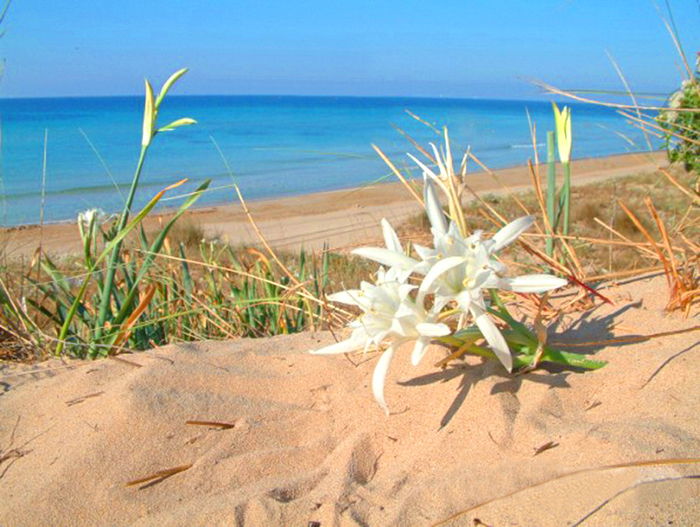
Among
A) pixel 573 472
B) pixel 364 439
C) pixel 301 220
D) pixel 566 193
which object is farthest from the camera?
pixel 301 220

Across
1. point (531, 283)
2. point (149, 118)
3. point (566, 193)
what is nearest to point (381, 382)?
point (531, 283)

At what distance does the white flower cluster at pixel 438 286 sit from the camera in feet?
4.29

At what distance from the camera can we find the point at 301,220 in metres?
10.5

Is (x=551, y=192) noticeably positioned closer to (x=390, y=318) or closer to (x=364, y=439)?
(x=390, y=318)

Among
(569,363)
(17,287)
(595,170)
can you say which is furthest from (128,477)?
(595,170)

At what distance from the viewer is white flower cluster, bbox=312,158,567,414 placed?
131cm

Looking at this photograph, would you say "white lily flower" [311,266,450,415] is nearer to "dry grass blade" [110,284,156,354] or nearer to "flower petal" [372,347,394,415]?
"flower petal" [372,347,394,415]

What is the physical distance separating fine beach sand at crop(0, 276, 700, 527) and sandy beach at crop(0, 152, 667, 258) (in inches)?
187

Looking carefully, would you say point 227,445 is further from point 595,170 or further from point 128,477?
point 595,170

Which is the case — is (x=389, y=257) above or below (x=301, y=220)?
above

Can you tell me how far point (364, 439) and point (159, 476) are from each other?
476 mm

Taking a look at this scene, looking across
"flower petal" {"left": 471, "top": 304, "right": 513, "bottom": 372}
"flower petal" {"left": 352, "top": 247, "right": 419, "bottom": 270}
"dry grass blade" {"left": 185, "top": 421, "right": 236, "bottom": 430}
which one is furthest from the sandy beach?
"flower petal" {"left": 471, "top": 304, "right": 513, "bottom": 372}

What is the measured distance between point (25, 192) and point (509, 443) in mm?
13875

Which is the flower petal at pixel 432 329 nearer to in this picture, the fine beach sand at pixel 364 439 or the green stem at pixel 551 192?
the fine beach sand at pixel 364 439
